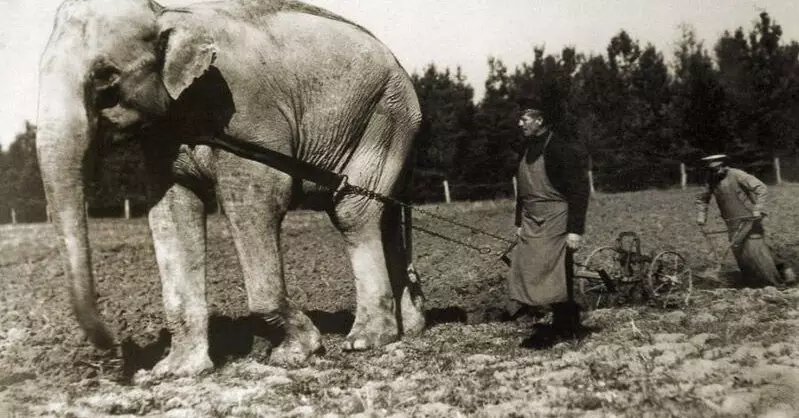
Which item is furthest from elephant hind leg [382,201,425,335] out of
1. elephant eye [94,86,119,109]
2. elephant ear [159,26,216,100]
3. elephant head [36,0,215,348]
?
elephant eye [94,86,119,109]

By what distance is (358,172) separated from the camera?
635cm

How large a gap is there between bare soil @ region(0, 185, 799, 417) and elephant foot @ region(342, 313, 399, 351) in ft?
0.37

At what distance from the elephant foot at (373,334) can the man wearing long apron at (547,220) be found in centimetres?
102

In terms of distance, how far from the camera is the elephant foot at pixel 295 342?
5.59 metres

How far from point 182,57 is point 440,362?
2.75 meters

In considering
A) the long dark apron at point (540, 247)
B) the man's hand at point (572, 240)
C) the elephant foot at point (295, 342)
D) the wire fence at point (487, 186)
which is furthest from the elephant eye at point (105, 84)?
the wire fence at point (487, 186)

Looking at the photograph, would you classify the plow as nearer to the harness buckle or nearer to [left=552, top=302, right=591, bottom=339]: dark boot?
[left=552, top=302, right=591, bottom=339]: dark boot

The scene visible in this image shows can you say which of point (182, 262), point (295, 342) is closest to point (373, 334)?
point (295, 342)

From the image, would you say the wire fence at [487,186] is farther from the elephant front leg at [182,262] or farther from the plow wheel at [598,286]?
the elephant front leg at [182,262]

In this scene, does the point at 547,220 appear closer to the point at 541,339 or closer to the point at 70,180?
the point at 541,339

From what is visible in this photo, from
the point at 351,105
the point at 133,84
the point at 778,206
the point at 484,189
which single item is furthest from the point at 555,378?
the point at 484,189

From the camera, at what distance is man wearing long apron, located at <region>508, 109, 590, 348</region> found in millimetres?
5773

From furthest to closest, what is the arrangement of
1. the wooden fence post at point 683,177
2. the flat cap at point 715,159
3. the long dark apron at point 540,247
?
the wooden fence post at point 683,177 → the flat cap at point 715,159 → the long dark apron at point 540,247

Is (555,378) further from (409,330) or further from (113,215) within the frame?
(113,215)
